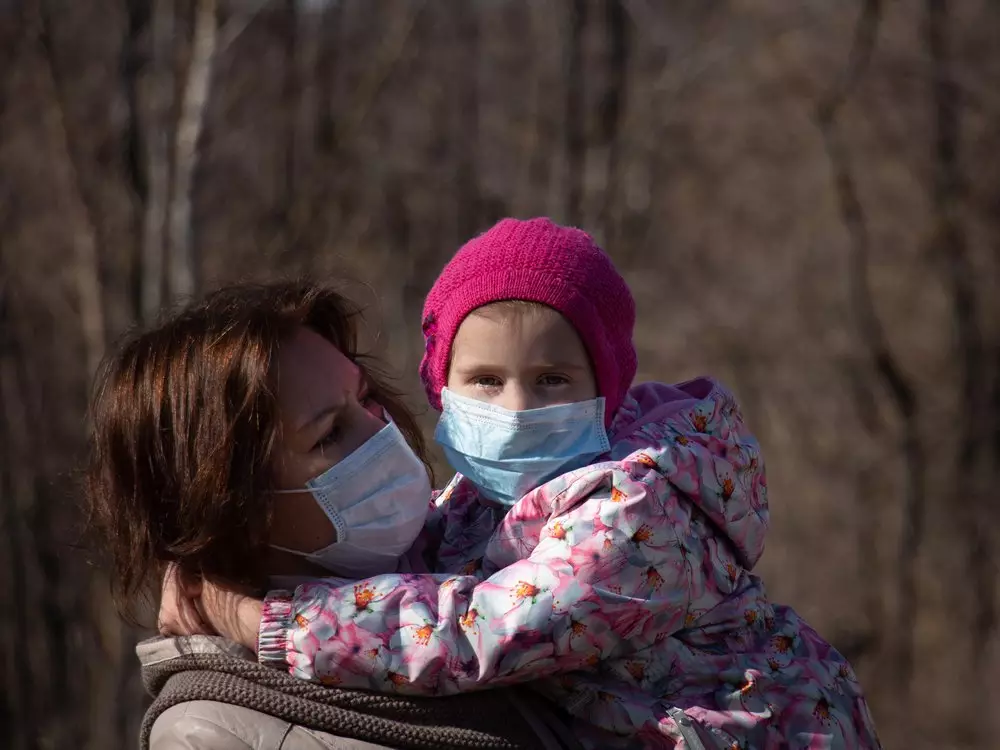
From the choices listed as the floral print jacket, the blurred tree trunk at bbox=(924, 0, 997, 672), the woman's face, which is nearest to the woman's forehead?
the woman's face

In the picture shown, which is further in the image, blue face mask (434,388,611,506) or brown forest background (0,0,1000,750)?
brown forest background (0,0,1000,750)

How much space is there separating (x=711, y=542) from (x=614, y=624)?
34cm

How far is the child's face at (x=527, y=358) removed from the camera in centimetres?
243

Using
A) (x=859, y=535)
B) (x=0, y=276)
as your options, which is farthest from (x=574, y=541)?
(x=859, y=535)

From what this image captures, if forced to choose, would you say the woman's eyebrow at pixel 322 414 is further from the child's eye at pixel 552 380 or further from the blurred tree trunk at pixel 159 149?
the blurred tree trunk at pixel 159 149

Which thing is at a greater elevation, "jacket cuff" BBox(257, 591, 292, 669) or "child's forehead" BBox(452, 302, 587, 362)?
"child's forehead" BBox(452, 302, 587, 362)

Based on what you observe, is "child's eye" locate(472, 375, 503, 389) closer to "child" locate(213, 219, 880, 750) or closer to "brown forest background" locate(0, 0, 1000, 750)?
"child" locate(213, 219, 880, 750)

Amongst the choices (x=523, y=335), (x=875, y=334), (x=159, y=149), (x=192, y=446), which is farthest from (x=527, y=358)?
(x=875, y=334)

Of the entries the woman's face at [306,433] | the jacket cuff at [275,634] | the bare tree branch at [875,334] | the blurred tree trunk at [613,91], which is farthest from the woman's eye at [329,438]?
the bare tree branch at [875,334]

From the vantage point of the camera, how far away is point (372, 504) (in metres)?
2.42

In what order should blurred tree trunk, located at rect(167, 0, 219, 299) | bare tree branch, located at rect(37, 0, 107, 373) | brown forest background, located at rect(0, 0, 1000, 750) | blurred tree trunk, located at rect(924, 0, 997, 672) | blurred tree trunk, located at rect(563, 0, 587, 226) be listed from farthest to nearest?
blurred tree trunk, located at rect(924, 0, 997, 672), blurred tree trunk, located at rect(563, 0, 587, 226), brown forest background, located at rect(0, 0, 1000, 750), bare tree branch, located at rect(37, 0, 107, 373), blurred tree trunk, located at rect(167, 0, 219, 299)

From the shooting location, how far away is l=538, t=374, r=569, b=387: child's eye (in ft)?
8.11

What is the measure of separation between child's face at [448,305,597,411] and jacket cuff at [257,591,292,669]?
0.61m

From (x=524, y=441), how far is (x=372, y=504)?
33 cm
